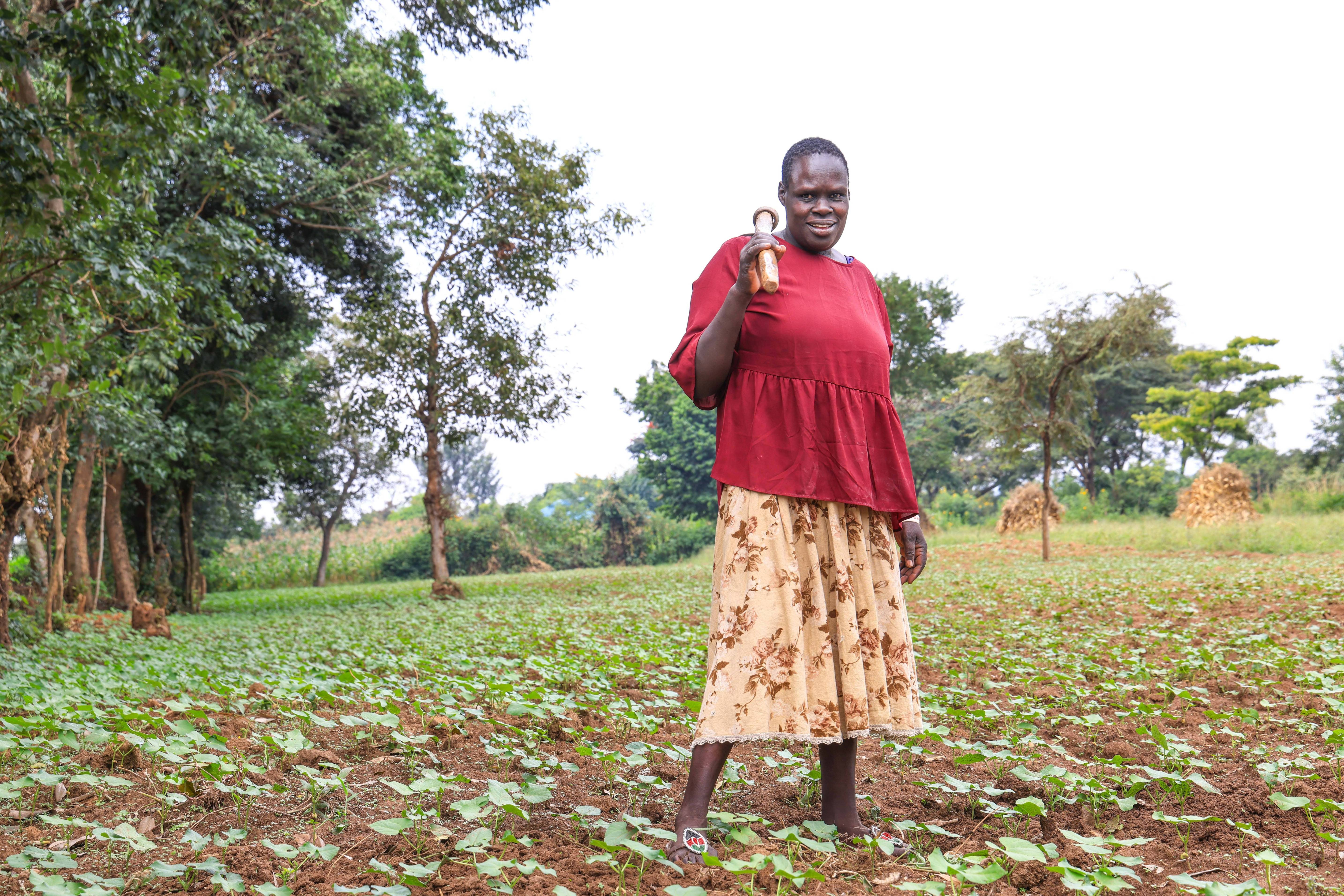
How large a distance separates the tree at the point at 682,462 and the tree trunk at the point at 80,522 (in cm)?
2241

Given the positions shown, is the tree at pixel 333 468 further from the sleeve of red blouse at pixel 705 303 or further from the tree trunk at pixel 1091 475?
the tree trunk at pixel 1091 475

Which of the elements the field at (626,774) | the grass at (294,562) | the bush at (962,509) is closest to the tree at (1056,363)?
the field at (626,774)

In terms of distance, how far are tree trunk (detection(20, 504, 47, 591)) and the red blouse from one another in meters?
9.57

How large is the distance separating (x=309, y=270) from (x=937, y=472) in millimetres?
29511

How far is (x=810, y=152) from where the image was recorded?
2514 millimetres

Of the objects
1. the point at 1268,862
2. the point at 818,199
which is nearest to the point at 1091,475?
the point at 1268,862

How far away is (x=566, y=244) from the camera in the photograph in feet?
47.1

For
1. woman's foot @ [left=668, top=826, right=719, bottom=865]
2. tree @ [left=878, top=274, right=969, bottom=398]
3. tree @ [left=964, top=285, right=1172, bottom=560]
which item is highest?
tree @ [left=878, top=274, right=969, bottom=398]

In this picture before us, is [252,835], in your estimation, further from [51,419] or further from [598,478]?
[598,478]

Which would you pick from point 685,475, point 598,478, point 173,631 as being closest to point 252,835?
point 173,631

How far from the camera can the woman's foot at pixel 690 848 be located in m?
2.18

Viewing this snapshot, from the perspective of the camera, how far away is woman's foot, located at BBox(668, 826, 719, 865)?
218 centimetres

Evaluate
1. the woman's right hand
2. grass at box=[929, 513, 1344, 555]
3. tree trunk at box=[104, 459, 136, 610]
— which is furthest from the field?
grass at box=[929, 513, 1344, 555]

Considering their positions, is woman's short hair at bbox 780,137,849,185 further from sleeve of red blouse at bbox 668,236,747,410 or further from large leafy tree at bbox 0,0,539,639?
large leafy tree at bbox 0,0,539,639
